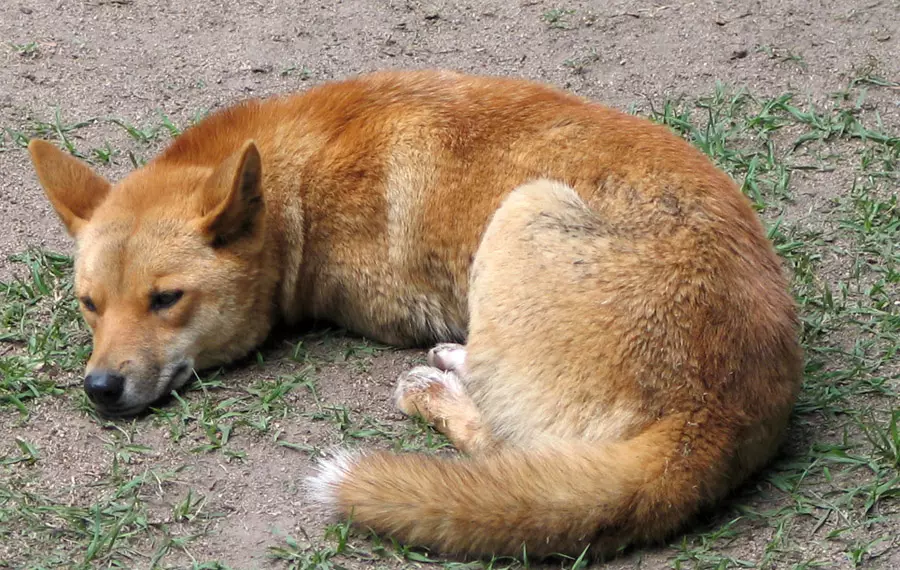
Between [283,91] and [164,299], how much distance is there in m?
2.51

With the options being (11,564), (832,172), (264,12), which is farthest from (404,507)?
(264,12)

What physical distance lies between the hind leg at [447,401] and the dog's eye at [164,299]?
1031 millimetres

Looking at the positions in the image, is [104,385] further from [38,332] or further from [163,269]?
[38,332]

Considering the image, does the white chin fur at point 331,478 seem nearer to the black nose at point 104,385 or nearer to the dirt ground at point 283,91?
the dirt ground at point 283,91

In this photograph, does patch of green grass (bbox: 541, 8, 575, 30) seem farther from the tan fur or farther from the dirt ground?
the tan fur

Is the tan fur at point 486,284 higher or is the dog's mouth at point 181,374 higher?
the tan fur at point 486,284

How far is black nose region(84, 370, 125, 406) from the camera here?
193 inches

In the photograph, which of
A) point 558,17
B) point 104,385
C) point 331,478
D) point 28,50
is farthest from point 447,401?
point 28,50

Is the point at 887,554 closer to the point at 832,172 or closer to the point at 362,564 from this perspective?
the point at 362,564

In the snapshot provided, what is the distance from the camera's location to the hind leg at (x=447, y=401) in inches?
189

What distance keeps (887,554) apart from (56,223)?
443 cm

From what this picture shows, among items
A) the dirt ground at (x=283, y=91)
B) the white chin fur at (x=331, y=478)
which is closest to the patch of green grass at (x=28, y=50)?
the dirt ground at (x=283, y=91)

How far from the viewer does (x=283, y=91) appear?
287 inches

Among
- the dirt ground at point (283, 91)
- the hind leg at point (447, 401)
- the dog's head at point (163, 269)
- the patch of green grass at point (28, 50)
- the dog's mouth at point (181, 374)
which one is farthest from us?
the patch of green grass at point (28, 50)
